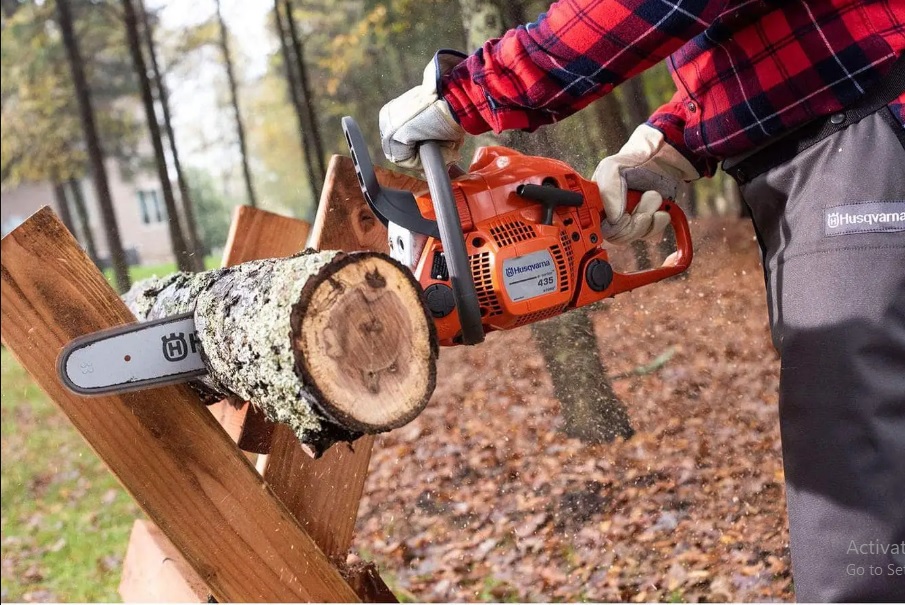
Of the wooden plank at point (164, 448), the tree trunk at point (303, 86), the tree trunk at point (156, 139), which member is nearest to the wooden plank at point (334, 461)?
the wooden plank at point (164, 448)

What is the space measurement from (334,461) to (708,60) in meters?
1.31

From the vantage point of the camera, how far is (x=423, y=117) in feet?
5.55

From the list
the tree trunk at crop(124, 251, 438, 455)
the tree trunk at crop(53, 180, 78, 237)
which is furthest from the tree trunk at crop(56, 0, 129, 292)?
the tree trunk at crop(124, 251, 438, 455)

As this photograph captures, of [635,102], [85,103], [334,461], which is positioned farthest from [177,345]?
[85,103]

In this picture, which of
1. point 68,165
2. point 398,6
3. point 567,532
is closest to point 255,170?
point 68,165

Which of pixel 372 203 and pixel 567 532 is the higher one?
pixel 372 203

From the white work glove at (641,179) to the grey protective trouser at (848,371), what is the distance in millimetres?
470

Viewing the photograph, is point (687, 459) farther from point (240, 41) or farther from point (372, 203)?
point (240, 41)

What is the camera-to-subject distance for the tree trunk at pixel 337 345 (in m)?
1.26

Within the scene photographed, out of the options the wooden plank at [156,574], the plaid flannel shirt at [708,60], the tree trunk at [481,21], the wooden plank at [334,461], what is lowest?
the wooden plank at [156,574]

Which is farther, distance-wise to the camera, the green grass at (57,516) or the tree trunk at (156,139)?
the tree trunk at (156,139)

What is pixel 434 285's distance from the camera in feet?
5.64

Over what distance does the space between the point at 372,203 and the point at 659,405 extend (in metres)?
2.58

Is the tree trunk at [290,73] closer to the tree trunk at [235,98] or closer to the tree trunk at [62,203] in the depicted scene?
the tree trunk at [235,98]
